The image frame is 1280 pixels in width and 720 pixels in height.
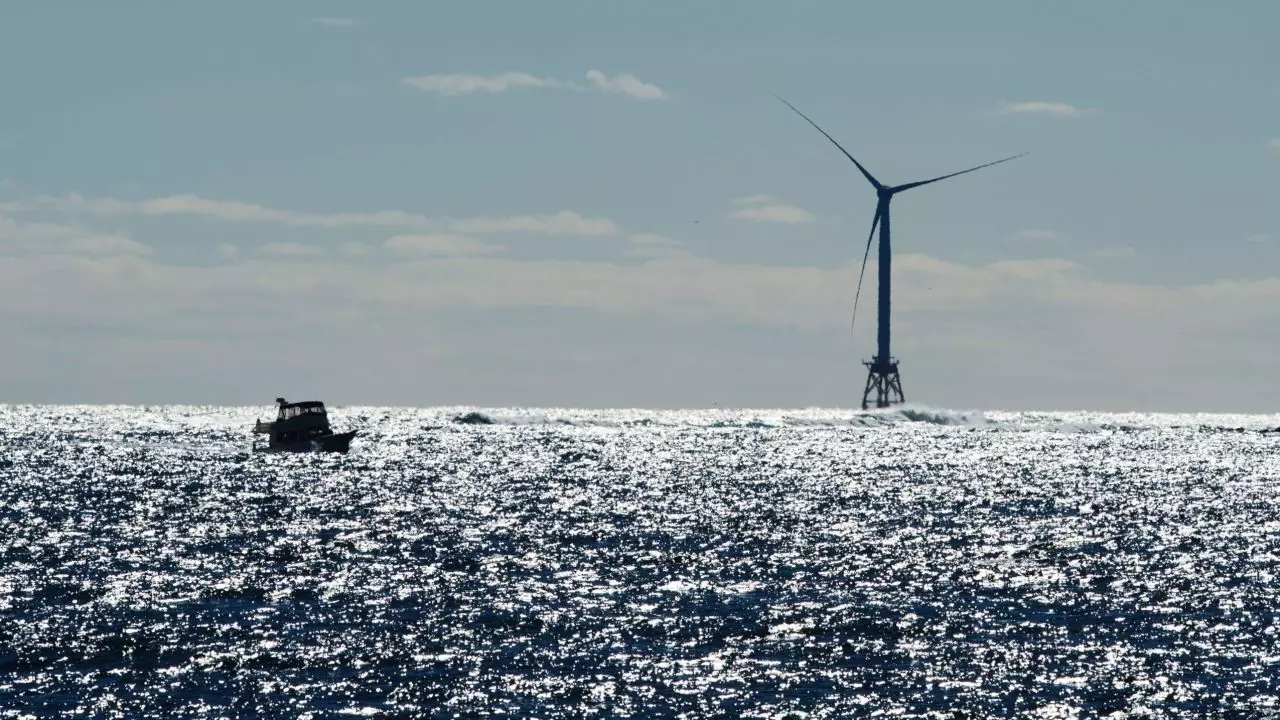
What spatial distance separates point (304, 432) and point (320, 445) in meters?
2.35

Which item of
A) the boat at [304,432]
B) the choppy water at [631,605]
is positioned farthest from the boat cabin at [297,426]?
the choppy water at [631,605]

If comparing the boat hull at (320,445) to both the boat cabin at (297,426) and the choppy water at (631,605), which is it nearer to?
the boat cabin at (297,426)

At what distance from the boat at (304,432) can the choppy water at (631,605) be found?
153 feet

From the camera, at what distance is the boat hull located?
160 m

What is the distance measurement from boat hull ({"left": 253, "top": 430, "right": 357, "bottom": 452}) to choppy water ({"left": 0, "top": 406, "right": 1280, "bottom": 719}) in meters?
47.3

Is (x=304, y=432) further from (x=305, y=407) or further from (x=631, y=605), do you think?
(x=631, y=605)

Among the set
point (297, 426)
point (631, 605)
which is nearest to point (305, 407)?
point (297, 426)

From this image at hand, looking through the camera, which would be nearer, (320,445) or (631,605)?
(631,605)

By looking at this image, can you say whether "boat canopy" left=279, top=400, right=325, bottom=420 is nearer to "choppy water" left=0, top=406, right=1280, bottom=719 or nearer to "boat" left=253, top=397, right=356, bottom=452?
"boat" left=253, top=397, right=356, bottom=452

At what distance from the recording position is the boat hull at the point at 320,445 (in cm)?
16025

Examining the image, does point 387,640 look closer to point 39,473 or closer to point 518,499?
point 518,499

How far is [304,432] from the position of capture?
6368 inches

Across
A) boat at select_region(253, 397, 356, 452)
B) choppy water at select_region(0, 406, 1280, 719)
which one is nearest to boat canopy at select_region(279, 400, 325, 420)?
boat at select_region(253, 397, 356, 452)

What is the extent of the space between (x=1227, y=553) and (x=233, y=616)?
→ 4968 cm
